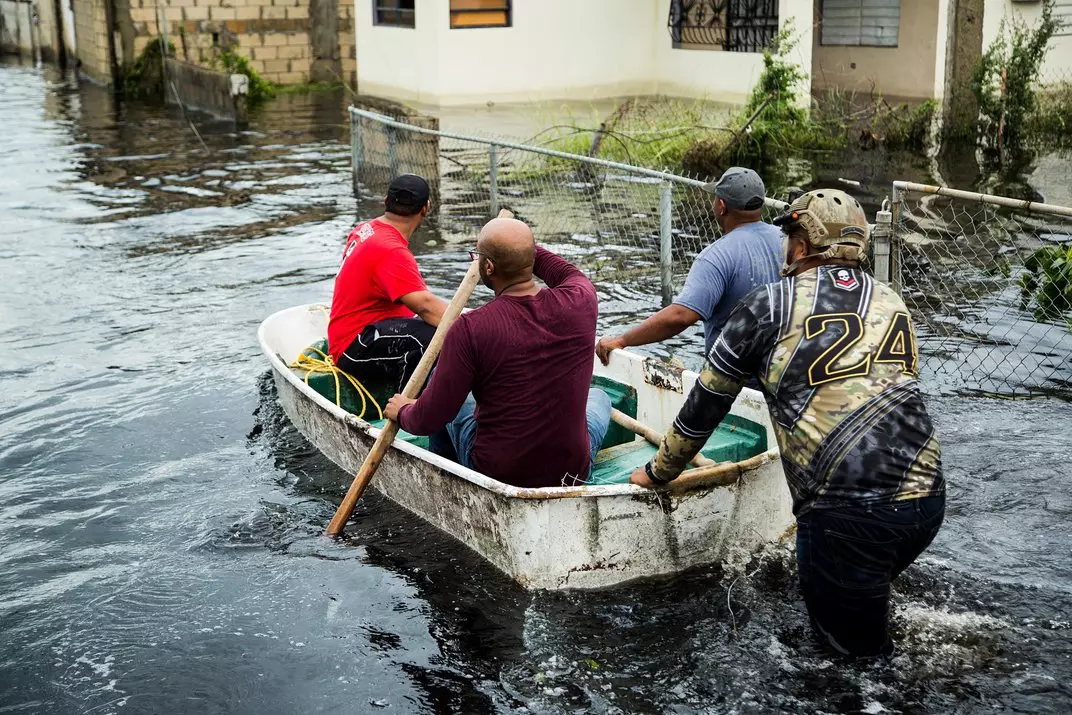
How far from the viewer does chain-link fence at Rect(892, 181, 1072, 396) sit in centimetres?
792

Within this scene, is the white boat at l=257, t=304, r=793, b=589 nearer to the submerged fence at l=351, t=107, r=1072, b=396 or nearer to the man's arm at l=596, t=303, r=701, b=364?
the man's arm at l=596, t=303, r=701, b=364

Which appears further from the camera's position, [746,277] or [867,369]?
[746,277]

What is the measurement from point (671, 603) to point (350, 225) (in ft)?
30.7

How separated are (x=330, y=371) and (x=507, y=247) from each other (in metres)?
2.68

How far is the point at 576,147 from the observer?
14.8 m

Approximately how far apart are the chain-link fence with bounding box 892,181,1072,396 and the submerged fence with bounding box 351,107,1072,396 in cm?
2

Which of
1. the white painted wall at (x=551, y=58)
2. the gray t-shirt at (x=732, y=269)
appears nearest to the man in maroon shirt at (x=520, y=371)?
the gray t-shirt at (x=732, y=269)

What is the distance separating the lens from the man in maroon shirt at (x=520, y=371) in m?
5.07

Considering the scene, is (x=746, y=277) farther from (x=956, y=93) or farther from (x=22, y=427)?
(x=956, y=93)

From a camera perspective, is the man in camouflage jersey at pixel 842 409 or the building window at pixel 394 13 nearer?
the man in camouflage jersey at pixel 842 409

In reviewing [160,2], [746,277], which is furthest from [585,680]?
[160,2]

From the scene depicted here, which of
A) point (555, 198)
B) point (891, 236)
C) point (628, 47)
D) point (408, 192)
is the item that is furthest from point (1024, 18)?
point (408, 192)

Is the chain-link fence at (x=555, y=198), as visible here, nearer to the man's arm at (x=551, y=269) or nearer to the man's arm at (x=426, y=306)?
the man's arm at (x=426, y=306)

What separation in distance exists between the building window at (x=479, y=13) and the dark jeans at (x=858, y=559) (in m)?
18.3
